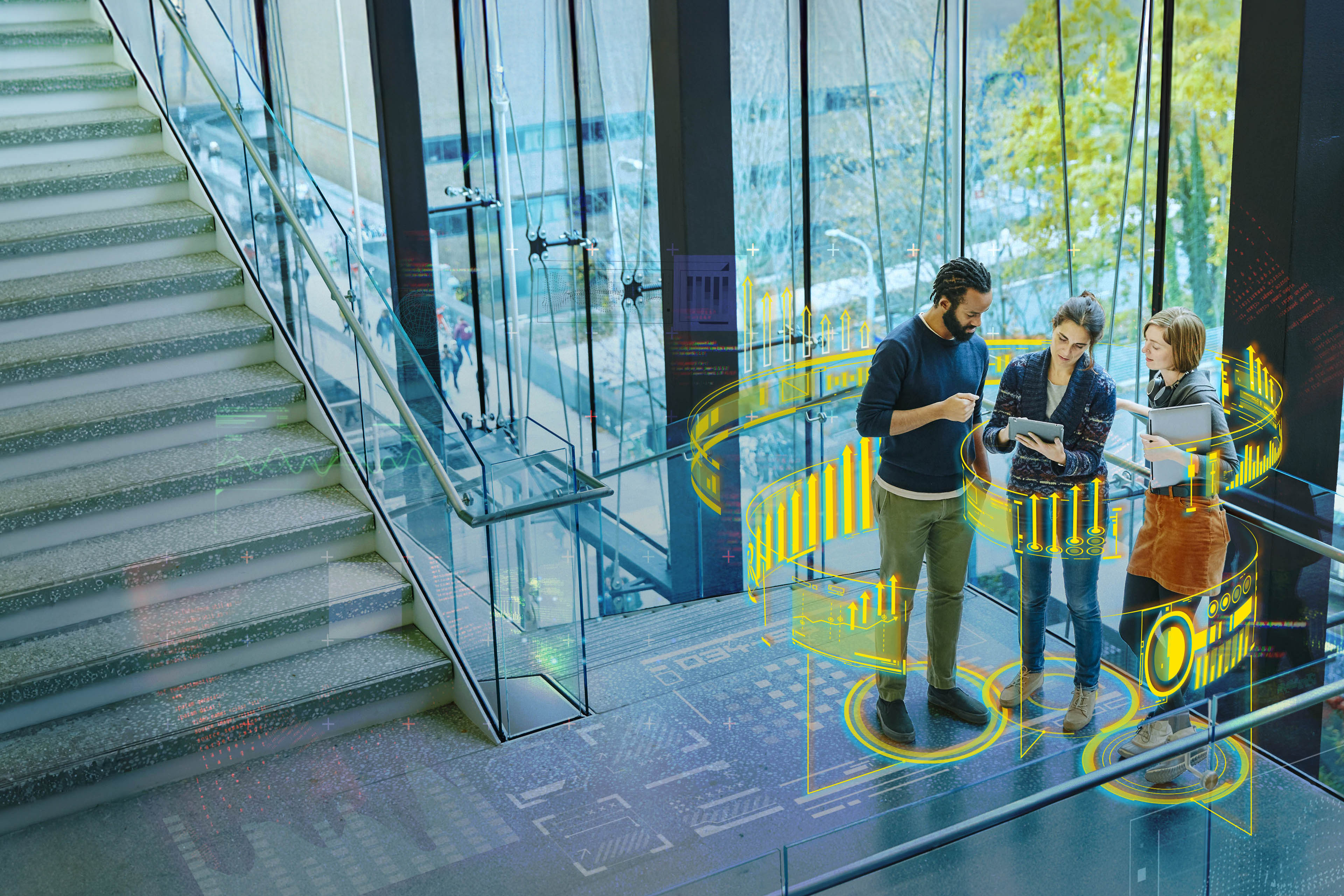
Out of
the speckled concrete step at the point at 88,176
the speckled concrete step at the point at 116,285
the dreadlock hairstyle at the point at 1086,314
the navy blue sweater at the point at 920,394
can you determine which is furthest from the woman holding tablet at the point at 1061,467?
the speckled concrete step at the point at 88,176

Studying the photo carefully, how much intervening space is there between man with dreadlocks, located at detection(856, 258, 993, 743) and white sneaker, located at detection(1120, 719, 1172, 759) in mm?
554

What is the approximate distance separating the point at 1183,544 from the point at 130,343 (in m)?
4.19

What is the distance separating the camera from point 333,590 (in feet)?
15.7

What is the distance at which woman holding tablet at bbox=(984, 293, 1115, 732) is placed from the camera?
13.2 ft

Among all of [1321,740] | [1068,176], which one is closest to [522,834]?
[1321,740]

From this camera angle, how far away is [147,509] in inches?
193

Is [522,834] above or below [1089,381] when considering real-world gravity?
below

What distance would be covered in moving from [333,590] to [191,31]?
3.45 m

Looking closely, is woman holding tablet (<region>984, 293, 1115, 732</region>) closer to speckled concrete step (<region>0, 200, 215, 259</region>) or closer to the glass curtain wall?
the glass curtain wall

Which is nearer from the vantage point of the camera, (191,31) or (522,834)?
(522,834)

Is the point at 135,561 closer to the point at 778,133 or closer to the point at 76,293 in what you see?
the point at 76,293

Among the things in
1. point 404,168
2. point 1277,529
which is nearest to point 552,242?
point 404,168

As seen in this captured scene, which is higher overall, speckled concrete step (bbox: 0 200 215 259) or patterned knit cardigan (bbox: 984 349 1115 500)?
speckled concrete step (bbox: 0 200 215 259)

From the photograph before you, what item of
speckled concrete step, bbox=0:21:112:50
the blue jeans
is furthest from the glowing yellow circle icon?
speckled concrete step, bbox=0:21:112:50
